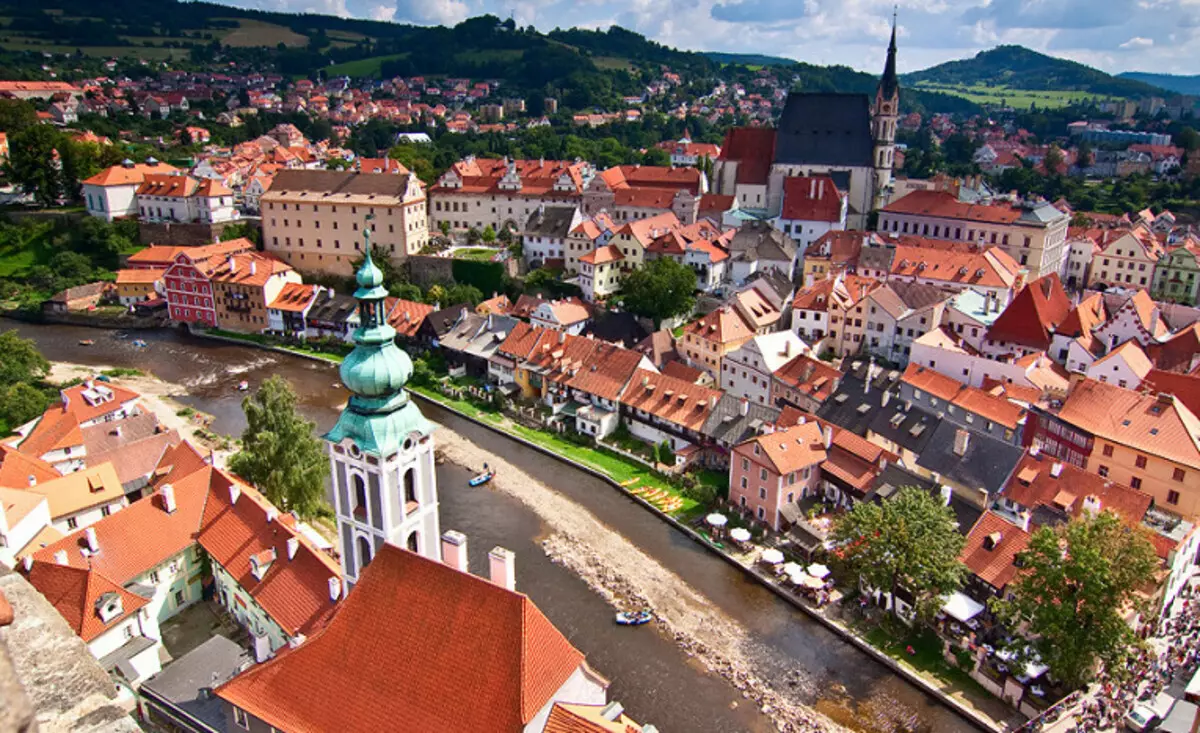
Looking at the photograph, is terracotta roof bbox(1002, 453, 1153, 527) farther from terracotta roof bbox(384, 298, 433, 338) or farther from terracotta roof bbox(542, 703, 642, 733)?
terracotta roof bbox(384, 298, 433, 338)

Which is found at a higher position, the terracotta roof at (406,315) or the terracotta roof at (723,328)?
the terracotta roof at (723,328)

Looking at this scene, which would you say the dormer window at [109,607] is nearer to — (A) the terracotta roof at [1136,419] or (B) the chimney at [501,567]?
(B) the chimney at [501,567]

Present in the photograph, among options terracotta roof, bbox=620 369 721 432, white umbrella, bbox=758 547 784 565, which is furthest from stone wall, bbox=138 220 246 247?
white umbrella, bbox=758 547 784 565

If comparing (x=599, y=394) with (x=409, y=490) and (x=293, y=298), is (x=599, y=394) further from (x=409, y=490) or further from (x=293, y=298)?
(x=293, y=298)

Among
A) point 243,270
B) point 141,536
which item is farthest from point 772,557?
point 243,270

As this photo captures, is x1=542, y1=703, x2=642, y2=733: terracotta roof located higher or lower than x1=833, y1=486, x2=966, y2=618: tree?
higher

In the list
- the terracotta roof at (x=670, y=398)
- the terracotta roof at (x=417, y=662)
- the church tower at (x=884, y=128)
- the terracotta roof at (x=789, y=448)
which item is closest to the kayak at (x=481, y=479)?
the terracotta roof at (x=670, y=398)
